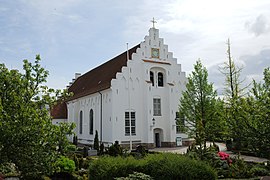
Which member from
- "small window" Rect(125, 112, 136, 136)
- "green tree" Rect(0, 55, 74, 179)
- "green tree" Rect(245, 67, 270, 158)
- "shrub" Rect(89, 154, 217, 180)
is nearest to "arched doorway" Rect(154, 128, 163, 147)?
"small window" Rect(125, 112, 136, 136)

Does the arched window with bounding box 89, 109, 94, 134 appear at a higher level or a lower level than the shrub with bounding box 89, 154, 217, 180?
higher

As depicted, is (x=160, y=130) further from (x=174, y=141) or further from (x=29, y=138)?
(x=29, y=138)

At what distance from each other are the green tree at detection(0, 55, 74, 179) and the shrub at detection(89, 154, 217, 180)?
371 cm

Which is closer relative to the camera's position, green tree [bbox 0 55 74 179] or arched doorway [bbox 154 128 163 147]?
green tree [bbox 0 55 74 179]

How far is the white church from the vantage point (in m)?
31.1

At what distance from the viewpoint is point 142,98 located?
32.8 metres

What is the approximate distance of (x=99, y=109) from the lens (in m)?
33.7

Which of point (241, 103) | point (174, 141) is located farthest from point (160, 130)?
point (241, 103)

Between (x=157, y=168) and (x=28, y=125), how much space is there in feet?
19.1

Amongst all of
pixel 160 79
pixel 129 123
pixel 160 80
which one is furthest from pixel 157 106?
pixel 129 123

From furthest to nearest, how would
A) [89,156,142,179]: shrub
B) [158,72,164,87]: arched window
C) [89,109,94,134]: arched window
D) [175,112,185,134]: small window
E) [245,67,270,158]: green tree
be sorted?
[89,109,94,134]: arched window, [158,72,164,87]: arched window, [175,112,185,134]: small window, [89,156,142,179]: shrub, [245,67,270,158]: green tree

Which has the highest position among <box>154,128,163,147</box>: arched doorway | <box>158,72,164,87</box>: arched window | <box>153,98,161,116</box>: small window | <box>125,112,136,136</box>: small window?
<box>158,72,164,87</box>: arched window

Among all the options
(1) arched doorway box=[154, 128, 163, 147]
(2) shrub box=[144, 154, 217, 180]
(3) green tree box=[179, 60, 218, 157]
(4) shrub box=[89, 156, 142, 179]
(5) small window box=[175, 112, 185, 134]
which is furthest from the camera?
(1) arched doorway box=[154, 128, 163, 147]

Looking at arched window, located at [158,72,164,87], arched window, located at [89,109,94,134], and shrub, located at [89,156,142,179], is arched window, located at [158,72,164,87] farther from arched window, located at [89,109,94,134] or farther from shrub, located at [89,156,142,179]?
shrub, located at [89,156,142,179]
